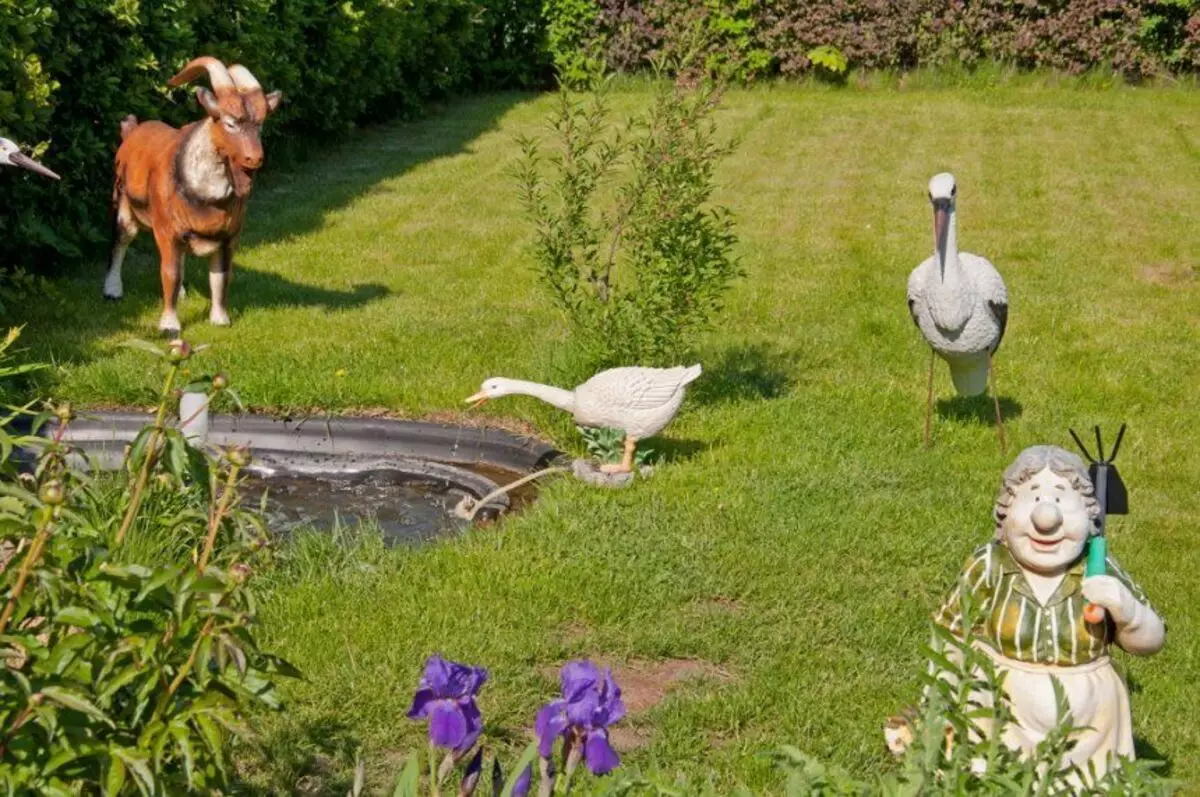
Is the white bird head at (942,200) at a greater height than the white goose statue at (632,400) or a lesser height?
greater

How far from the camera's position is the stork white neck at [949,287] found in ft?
20.9

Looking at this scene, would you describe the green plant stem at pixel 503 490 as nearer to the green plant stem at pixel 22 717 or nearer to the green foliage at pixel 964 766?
the green foliage at pixel 964 766

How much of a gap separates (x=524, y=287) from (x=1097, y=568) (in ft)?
20.6

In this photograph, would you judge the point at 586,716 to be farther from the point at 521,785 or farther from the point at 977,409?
the point at 977,409

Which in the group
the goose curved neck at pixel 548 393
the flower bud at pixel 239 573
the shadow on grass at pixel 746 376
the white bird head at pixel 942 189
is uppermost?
the flower bud at pixel 239 573

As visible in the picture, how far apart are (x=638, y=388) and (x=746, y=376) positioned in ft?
6.02

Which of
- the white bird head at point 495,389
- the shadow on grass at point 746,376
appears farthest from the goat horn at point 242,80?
the shadow on grass at point 746,376

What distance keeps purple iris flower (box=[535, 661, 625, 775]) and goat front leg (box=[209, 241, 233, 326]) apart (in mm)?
6175

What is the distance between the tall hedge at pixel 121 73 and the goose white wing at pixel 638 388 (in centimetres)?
416

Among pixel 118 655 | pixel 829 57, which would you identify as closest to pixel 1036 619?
pixel 118 655

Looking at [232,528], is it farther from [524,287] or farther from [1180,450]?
[524,287]

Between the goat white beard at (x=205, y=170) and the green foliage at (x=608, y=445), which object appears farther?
the goat white beard at (x=205, y=170)

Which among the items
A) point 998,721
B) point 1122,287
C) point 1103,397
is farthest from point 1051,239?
point 998,721

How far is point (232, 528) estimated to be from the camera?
9.69 feet
